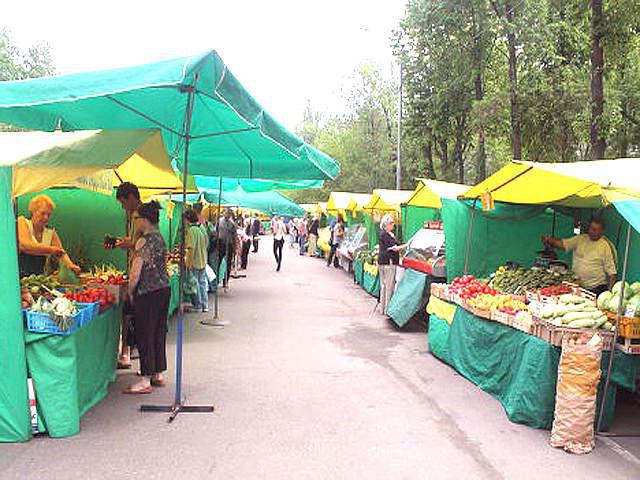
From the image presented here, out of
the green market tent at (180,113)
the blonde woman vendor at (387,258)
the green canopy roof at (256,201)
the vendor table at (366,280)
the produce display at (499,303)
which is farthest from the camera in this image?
the green canopy roof at (256,201)

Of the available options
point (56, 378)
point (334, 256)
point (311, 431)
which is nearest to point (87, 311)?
point (56, 378)

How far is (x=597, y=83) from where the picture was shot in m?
13.5

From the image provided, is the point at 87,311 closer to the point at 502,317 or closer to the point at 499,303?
the point at 502,317

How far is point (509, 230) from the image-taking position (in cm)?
968

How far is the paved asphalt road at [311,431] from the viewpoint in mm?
4371

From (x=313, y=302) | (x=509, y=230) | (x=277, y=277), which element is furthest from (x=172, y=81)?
(x=277, y=277)

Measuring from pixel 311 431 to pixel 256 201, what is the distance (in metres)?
14.6

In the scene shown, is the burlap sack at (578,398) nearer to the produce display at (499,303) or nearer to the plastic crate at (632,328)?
the plastic crate at (632,328)

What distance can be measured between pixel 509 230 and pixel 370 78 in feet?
114

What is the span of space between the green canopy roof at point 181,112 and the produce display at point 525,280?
9.20 feet

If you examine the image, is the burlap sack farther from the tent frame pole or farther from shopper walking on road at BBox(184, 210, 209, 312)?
shopper walking on road at BBox(184, 210, 209, 312)

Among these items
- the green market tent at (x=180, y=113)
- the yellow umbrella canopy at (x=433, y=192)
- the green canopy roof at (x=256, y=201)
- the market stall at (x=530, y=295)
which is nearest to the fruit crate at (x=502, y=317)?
the market stall at (x=530, y=295)

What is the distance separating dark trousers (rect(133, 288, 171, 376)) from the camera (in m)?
5.80

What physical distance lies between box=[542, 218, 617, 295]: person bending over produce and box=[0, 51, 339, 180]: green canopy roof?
3.51 metres
